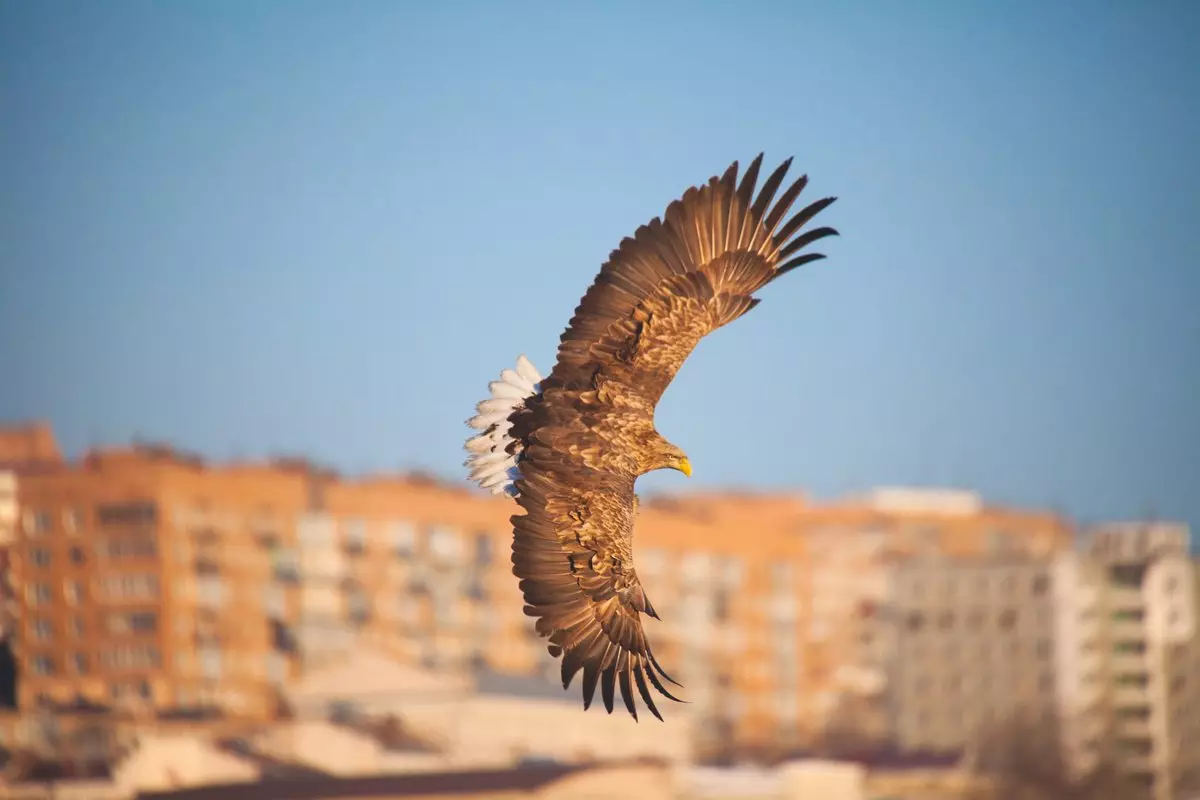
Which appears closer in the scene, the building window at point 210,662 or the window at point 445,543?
the building window at point 210,662

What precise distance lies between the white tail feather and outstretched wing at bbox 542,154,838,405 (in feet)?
5.24

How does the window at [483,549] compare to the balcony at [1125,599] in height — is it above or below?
above

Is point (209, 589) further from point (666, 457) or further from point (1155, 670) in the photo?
point (666, 457)

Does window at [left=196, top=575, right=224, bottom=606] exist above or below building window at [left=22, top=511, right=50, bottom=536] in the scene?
below

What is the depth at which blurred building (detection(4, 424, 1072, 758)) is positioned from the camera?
190 feet

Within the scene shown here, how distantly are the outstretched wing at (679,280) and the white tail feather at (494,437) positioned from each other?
5.24ft

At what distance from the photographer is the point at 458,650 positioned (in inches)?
2512

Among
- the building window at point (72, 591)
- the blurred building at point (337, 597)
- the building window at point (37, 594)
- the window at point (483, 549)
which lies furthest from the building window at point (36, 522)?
the window at point (483, 549)

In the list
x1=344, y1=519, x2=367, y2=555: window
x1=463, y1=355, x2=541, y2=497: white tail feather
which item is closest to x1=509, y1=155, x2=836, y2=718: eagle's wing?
x1=463, y1=355, x2=541, y2=497: white tail feather

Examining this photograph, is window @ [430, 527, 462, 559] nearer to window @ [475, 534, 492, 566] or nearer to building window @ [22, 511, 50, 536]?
window @ [475, 534, 492, 566]

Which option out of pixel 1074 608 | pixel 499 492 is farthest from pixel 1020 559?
pixel 499 492

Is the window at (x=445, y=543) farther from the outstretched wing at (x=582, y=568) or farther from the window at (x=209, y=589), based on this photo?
the outstretched wing at (x=582, y=568)

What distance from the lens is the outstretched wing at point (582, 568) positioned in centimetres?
1078

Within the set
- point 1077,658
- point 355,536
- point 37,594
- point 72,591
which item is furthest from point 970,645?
point 37,594
